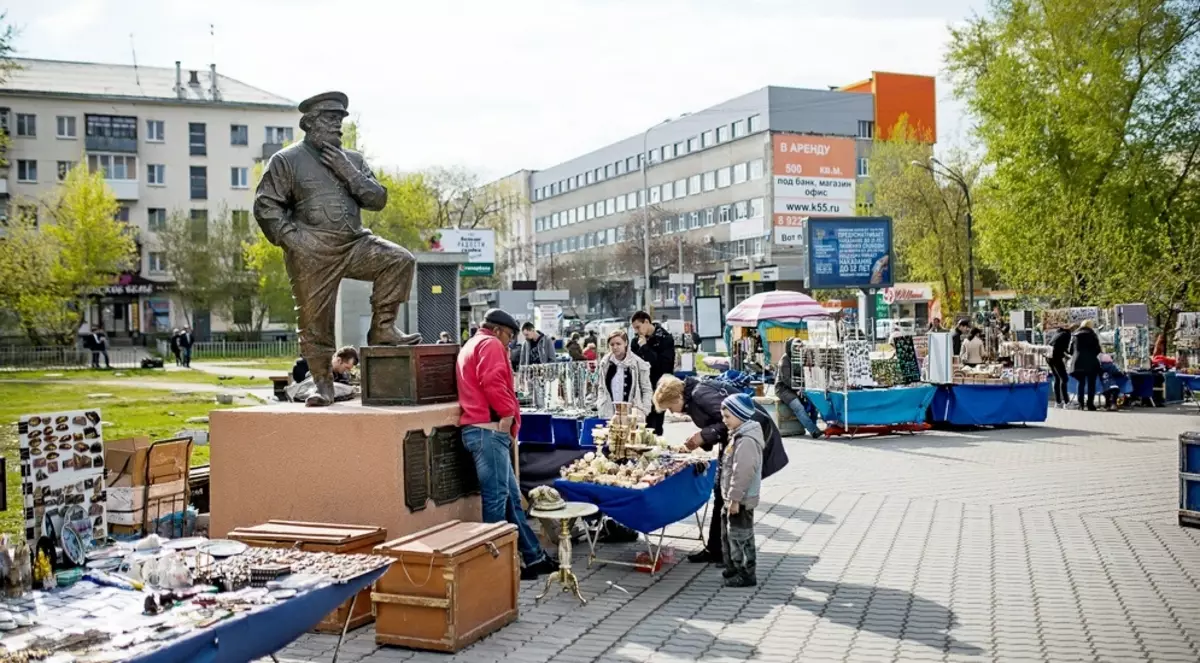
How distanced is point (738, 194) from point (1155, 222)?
39.4 metres

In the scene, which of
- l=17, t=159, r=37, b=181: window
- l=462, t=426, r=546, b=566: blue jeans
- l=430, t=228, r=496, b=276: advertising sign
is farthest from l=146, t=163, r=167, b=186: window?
l=462, t=426, r=546, b=566: blue jeans

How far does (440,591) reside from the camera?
559 cm

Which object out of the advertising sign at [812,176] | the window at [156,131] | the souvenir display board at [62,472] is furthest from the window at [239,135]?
the souvenir display board at [62,472]

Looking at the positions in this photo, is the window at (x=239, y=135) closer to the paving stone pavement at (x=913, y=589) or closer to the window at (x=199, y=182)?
the window at (x=199, y=182)

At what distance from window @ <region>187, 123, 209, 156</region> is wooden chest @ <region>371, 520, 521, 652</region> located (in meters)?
61.6

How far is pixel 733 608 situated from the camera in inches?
259

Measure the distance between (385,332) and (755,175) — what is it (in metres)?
58.9

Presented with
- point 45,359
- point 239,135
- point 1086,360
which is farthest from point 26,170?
point 1086,360

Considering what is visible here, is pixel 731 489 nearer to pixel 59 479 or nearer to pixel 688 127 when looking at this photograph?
pixel 59 479

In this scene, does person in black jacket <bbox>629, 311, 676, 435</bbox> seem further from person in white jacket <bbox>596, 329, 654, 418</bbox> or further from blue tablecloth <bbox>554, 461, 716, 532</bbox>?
blue tablecloth <bbox>554, 461, 716, 532</bbox>

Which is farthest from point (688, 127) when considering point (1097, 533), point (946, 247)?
point (1097, 533)

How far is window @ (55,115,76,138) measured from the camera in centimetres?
5862

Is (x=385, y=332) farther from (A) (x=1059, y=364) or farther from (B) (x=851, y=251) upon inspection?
(B) (x=851, y=251)

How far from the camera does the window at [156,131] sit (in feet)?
199
